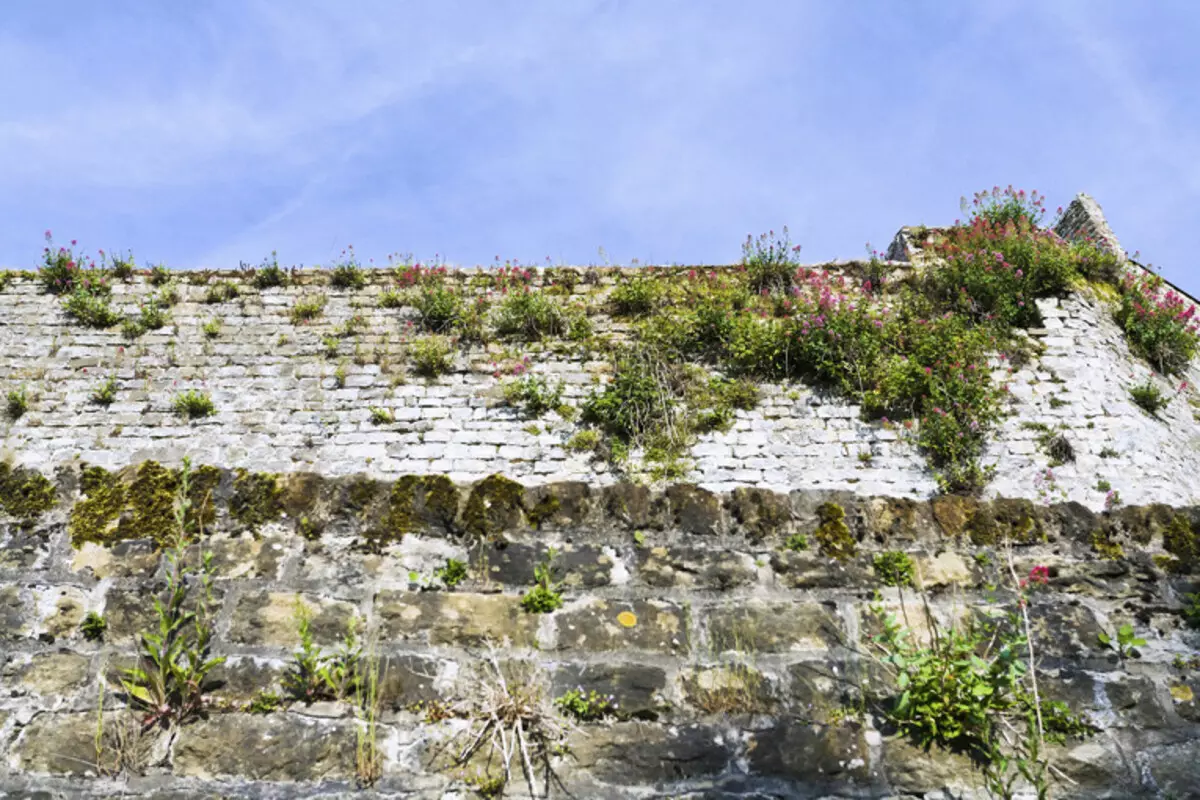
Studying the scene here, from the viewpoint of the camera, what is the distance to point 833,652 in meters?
4.20

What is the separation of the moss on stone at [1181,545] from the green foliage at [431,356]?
17.1 ft

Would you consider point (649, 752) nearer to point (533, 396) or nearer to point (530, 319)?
point (533, 396)

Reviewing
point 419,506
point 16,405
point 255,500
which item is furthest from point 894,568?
point 16,405

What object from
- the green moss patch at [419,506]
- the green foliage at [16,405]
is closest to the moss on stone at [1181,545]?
the green moss patch at [419,506]

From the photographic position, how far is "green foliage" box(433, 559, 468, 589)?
444 centimetres

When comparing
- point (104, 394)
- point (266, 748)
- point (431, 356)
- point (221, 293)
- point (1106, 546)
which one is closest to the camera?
point (266, 748)

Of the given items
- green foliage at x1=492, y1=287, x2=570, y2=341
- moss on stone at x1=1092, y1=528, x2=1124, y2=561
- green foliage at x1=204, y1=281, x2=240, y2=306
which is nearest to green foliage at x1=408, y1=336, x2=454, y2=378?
green foliage at x1=492, y1=287, x2=570, y2=341

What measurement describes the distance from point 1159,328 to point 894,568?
15.8 ft

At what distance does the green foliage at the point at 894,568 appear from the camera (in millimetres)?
4559

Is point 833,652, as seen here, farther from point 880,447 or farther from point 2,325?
point 2,325

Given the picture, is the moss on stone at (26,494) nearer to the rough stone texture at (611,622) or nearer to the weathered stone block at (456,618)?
the rough stone texture at (611,622)

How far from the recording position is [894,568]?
4609mm

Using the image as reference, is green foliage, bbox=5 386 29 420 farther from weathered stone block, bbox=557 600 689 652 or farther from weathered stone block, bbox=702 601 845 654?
weathered stone block, bbox=702 601 845 654

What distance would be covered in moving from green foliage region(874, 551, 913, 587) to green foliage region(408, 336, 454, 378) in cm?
391
